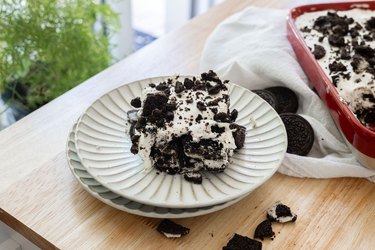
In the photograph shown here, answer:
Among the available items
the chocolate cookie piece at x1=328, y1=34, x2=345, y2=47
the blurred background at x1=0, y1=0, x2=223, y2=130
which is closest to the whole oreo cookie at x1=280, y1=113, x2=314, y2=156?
the chocolate cookie piece at x1=328, y1=34, x2=345, y2=47

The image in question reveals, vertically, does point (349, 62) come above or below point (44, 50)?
above

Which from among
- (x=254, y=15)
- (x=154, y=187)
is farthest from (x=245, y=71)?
(x=154, y=187)

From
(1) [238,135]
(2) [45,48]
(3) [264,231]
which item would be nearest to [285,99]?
(1) [238,135]

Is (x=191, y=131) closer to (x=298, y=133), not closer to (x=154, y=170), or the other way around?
(x=154, y=170)

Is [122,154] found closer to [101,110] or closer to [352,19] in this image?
[101,110]

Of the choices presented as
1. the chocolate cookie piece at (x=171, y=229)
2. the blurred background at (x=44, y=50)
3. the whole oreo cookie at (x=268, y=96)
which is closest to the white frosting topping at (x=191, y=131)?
the chocolate cookie piece at (x=171, y=229)

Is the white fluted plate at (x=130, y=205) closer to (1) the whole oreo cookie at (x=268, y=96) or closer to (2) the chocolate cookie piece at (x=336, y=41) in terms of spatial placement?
(1) the whole oreo cookie at (x=268, y=96)

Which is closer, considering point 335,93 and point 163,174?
point 163,174
